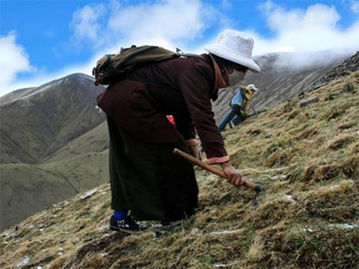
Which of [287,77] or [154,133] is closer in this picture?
[154,133]

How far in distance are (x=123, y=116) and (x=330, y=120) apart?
4930mm

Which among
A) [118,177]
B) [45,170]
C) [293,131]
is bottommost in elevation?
[45,170]

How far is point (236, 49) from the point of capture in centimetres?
523

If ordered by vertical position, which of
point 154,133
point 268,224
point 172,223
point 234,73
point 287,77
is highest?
point 234,73

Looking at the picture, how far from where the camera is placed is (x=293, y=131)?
9.21m

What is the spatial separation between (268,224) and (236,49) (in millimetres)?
1977

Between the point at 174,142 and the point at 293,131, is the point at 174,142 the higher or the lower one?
the higher one

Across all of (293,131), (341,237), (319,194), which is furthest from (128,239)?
(293,131)

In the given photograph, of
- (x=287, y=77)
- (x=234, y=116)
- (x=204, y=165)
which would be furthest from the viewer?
(x=287, y=77)

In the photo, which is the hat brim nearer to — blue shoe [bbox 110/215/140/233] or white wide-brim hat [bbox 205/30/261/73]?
white wide-brim hat [bbox 205/30/261/73]

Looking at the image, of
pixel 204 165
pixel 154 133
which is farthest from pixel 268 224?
pixel 154 133

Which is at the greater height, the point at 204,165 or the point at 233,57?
the point at 233,57

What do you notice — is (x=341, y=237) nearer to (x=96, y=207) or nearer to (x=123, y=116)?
(x=123, y=116)

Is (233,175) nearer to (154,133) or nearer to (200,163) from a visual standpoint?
(200,163)
